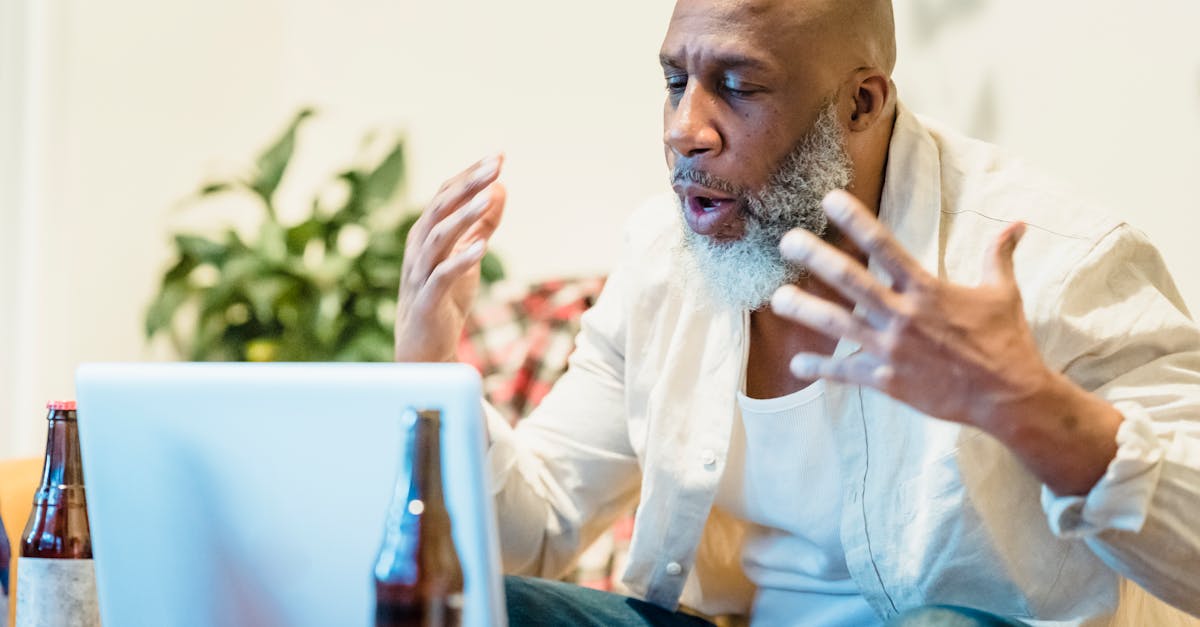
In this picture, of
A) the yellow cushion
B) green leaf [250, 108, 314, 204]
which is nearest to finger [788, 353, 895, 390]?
the yellow cushion

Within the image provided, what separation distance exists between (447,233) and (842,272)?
1.92ft

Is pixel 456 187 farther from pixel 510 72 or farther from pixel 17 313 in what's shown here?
pixel 17 313

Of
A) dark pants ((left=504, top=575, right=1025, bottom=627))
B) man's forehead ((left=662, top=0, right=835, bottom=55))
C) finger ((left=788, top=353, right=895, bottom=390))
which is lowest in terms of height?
dark pants ((left=504, top=575, right=1025, bottom=627))

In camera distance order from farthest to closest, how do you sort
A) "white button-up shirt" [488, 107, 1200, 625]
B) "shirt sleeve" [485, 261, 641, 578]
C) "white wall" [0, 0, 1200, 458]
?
"white wall" [0, 0, 1200, 458] < "shirt sleeve" [485, 261, 641, 578] < "white button-up shirt" [488, 107, 1200, 625]

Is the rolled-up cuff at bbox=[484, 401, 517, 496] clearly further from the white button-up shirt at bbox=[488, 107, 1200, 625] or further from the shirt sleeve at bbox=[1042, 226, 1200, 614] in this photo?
the shirt sleeve at bbox=[1042, 226, 1200, 614]

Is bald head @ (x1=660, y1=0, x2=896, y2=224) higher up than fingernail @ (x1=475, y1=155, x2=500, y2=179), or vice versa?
bald head @ (x1=660, y1=0, x2=896, y2=224)

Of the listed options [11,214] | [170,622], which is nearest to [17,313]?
[11,214]

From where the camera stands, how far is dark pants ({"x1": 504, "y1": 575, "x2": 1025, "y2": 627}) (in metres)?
1.46

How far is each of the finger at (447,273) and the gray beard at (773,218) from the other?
239 mm

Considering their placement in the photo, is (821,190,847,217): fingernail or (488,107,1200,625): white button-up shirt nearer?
(821,190,847,217): fingernail

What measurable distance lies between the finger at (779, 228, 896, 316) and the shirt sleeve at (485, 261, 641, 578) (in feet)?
2.27

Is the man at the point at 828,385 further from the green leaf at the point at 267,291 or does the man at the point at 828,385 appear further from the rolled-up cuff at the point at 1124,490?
the green leaf at the point at 267,291

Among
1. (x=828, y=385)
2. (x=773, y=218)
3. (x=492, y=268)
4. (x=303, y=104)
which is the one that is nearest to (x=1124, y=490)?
(x=828, y=385)

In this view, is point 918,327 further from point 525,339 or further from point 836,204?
point 525,339
